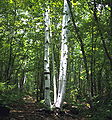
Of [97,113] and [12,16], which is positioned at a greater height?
[12,16]

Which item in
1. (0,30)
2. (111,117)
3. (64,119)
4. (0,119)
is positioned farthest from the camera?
(0,30)

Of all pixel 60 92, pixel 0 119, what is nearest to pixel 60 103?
pixel 60 92

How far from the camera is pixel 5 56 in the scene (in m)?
10.6

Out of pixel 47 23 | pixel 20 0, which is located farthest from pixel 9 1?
pixel 47 23

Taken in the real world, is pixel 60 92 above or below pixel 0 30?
below

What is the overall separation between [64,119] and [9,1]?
661 centimetres

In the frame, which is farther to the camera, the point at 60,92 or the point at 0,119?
the point at 60,92

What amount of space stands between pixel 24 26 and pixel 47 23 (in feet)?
5.51

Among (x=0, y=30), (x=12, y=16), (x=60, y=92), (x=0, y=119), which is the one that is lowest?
(x=0, y=119)

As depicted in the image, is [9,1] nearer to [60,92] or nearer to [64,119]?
[60,92]

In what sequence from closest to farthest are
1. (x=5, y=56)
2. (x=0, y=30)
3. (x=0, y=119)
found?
(x=0, y=119)
(x=0, y=30)
(x=5, y=56)

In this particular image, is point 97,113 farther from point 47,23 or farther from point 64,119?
point 47,23

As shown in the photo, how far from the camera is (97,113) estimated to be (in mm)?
5781

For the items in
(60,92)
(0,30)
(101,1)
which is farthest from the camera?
(0,30)
